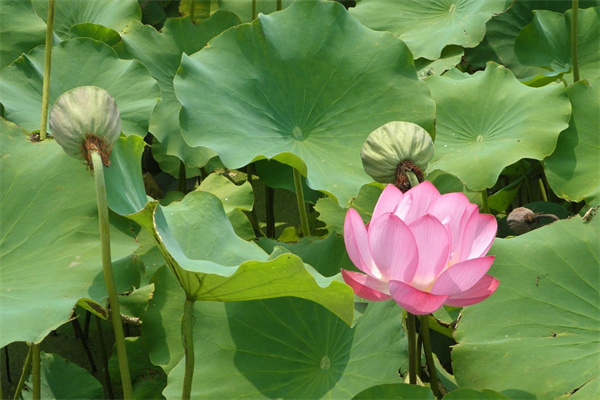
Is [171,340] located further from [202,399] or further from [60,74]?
[60,74]

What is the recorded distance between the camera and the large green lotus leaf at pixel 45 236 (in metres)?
1.05

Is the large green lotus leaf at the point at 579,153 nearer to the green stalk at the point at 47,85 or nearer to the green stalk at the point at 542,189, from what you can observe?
the green stalk at the point at 542,189

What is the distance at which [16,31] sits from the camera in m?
1.91

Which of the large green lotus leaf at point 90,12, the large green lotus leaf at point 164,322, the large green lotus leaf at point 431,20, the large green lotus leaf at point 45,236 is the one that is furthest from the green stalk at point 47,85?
the large green lotus leaf at point 431,20

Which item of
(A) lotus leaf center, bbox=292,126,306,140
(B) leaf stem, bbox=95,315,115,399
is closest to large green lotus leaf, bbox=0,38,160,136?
(A) lotus leaf center, bbox=292,126,306,140

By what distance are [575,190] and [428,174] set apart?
0.32 metres

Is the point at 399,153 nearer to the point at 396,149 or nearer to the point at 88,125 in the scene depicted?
the point at 396,149

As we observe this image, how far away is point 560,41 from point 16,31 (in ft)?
4.70

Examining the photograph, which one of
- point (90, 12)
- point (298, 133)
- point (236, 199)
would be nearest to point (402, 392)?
point (298, 133)

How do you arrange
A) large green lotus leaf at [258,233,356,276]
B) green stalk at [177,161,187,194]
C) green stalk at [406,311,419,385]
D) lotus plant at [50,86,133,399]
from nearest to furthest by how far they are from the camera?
lotus plant at [50,86,133,399] < green stalk at [406,311,419,385] < large green lotus leaf at [258,233,356,276] < green stalk at [177,161,187,194]

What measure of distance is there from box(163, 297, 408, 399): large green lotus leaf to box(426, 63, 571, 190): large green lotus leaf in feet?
1.69

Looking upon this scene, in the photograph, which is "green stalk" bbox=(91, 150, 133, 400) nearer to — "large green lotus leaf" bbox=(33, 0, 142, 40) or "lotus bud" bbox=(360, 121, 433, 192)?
"lotus bud" bbox=(360, 121, 433, 192)

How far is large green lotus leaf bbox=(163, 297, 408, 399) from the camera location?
1.09m

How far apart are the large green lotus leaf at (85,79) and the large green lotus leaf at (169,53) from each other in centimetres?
17
